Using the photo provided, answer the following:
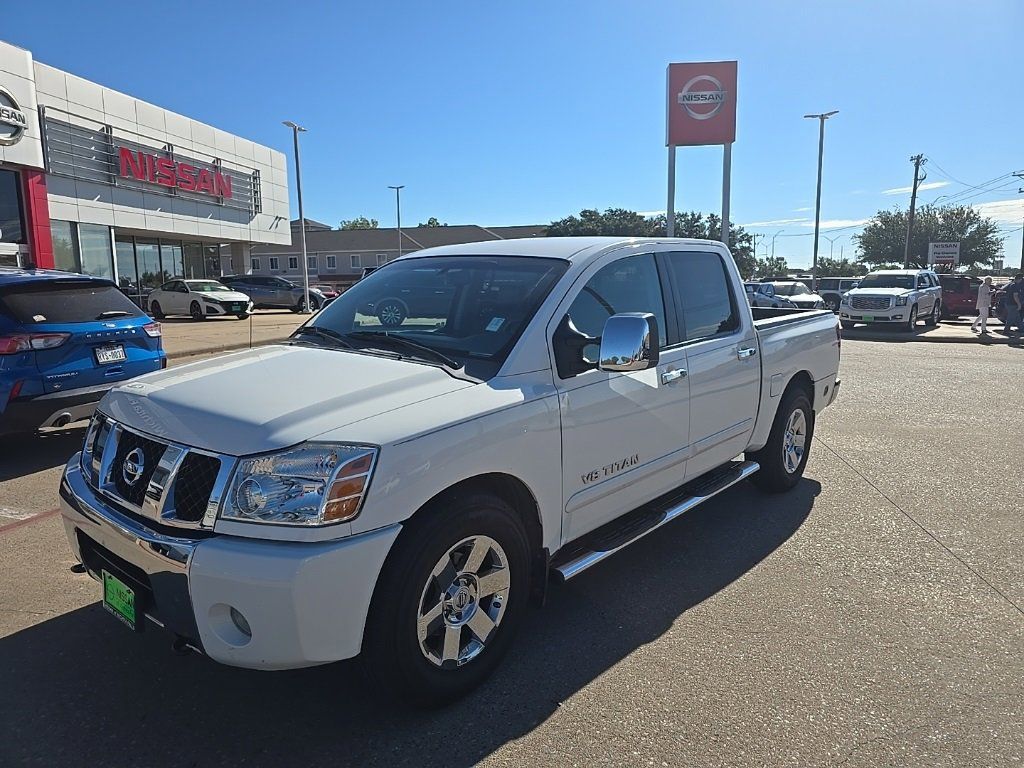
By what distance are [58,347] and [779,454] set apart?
580cm

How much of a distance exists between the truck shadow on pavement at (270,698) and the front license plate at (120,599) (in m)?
0.36

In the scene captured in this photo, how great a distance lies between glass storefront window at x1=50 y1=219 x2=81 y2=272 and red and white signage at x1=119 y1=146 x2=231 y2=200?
342 centimetres

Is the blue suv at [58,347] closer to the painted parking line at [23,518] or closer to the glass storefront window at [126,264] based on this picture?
the painted parking line at [23,518]

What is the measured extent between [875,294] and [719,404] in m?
19.5

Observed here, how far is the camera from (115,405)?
2.93m

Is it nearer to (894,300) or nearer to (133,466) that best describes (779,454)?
(133,466)

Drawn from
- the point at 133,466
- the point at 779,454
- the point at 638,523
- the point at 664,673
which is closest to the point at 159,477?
the point at 133,466

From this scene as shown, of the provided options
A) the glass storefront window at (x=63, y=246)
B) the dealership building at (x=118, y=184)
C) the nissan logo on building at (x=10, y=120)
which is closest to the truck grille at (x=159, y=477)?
the dealership building at (x=118, y=184)

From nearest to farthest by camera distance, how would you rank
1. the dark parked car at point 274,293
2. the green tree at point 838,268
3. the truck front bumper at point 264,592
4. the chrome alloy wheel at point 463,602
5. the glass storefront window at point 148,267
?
the truck front bumper at point 264,592 → the chrome alloy wheel at point 463,602 → the glass storefront window at point 148,267 → the dark parked car at point 274,293 → the green tree at point 838,268

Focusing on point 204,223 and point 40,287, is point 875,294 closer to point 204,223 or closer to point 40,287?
point 40,287

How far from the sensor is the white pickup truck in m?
2.30

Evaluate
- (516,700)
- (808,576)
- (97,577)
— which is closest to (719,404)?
(808,576)

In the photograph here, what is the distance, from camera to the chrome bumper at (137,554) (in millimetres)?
2338

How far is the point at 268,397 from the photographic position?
2633 millimetres
